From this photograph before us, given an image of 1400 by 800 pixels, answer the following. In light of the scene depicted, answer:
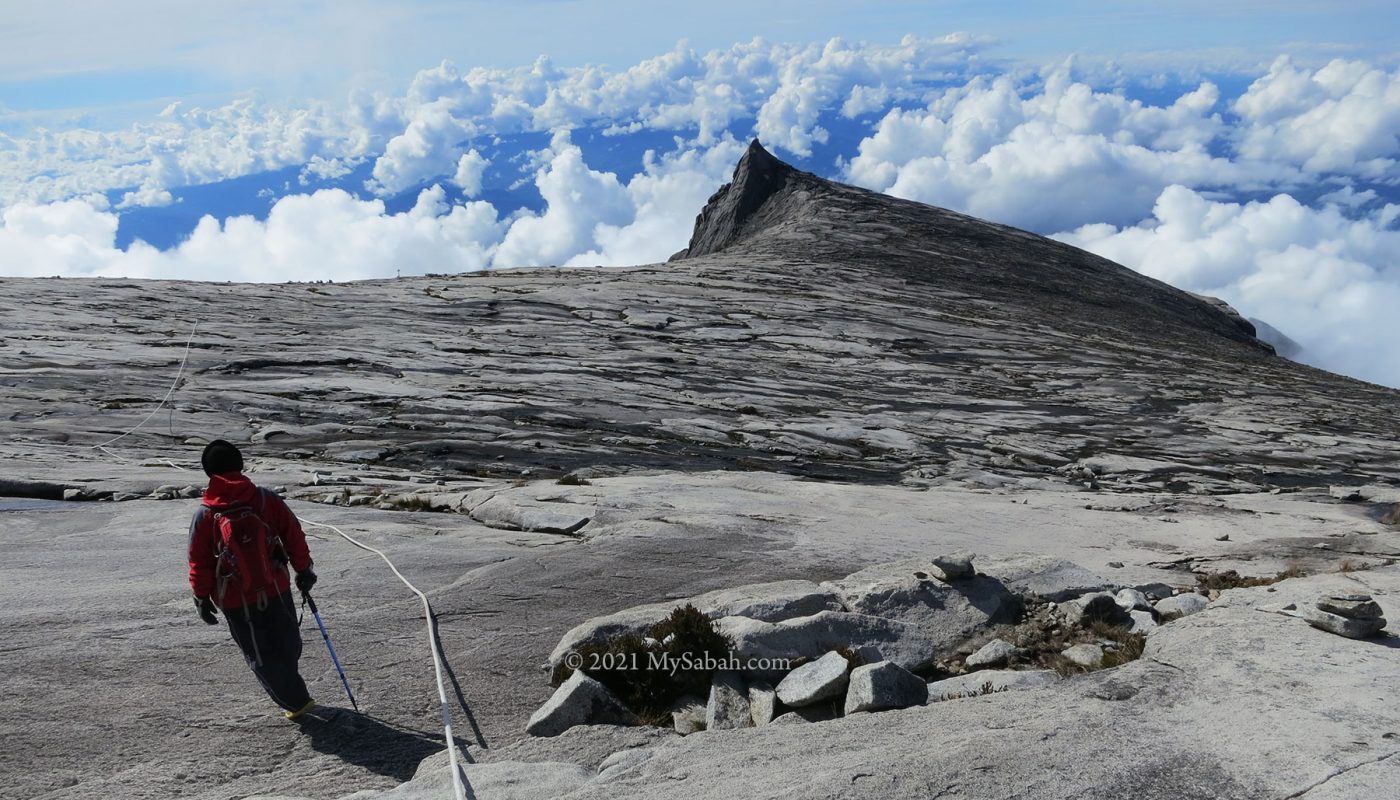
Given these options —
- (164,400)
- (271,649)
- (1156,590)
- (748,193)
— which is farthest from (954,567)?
(748,193)

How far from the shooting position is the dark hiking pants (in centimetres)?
887

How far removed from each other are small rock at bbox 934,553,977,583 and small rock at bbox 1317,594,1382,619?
383 centimetres

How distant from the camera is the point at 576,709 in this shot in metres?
8.85

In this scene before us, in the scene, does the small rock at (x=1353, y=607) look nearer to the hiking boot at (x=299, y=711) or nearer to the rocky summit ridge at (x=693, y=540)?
the rocky summit ridge at (x=693, y=540)

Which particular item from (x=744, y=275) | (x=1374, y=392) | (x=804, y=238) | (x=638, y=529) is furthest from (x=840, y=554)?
(x=804, y=238)

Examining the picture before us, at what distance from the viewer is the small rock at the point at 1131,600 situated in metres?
11.8

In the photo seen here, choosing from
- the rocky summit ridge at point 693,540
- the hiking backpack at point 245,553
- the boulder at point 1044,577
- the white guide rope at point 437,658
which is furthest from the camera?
the boulder at point 1044,577

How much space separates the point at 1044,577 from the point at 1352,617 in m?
3.47

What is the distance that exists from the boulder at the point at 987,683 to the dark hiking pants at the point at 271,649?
6292mm

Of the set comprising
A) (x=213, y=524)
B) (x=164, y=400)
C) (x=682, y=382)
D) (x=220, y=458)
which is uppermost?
(x=682, y=382)

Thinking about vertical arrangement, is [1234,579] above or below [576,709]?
above

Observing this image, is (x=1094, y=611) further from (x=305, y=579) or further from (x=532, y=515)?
(x=305, y=579)

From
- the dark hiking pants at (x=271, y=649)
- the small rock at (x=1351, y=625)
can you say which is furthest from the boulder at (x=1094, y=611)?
the dark hiking pants at (x=271, y=649)

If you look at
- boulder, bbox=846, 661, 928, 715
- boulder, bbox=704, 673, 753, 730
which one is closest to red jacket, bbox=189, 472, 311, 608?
boulder, bbox=704, 673, 753, 730
